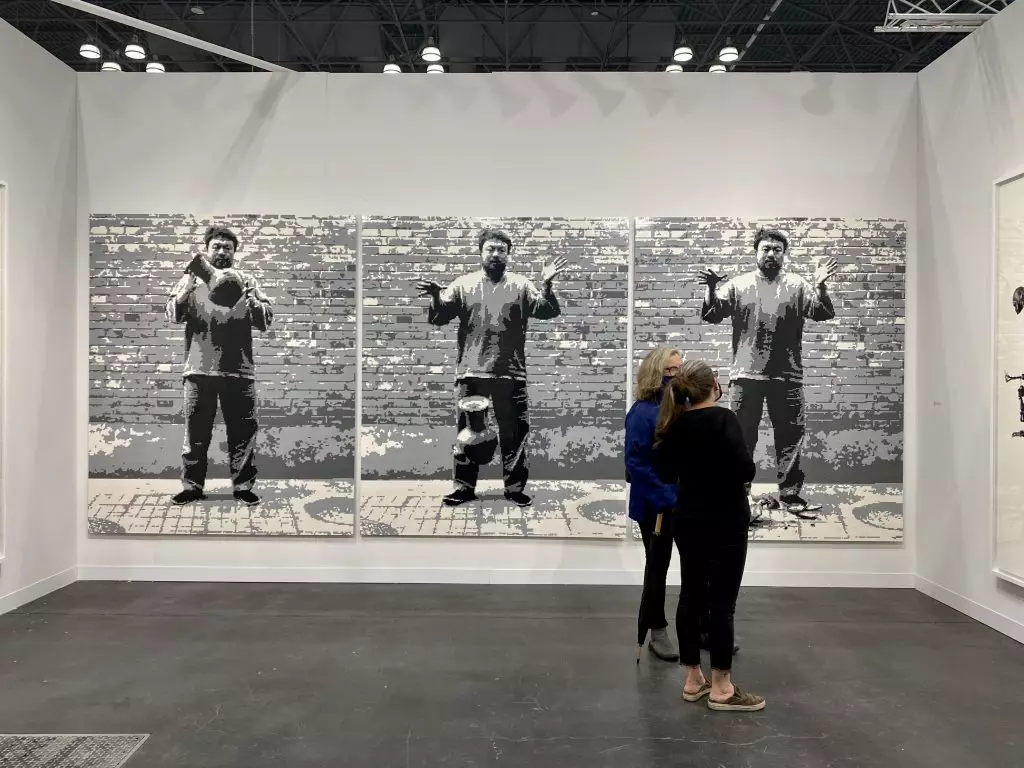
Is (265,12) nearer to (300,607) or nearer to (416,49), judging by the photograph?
(416,49)

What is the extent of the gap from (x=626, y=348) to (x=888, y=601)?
248cm

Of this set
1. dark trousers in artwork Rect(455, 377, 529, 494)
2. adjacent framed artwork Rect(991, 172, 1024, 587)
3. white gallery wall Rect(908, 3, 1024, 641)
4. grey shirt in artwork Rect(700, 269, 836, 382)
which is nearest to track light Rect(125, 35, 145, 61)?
dark trousers in artwork Rect(455, 377, 529, 494)

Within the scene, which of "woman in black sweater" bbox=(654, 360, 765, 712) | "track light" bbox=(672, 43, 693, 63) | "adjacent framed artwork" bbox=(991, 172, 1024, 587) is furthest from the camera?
"track light" bbox=(672, 43, 693, 63)

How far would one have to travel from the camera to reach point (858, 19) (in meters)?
8.40

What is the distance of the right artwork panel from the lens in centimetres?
457

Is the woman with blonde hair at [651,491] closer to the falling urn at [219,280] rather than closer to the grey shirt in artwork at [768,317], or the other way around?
the grey shirt in artwork at [768,317]

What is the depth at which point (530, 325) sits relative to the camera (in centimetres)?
458

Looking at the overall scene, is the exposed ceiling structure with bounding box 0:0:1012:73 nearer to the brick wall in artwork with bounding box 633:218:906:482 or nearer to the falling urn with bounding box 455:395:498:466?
the brick wall in artwork with bounding box 633:218:906:482

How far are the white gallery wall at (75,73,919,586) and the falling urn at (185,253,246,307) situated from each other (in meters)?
0.40

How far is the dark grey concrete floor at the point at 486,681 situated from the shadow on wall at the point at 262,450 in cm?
86

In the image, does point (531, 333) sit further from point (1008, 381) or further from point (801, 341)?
point (1008, 381)

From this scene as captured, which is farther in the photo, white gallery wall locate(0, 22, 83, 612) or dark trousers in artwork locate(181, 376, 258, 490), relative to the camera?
dark trousers in artwork locate(181, 376, 258, 490)

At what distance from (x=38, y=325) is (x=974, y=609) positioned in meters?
6.47

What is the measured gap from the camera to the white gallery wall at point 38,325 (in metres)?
4.11
